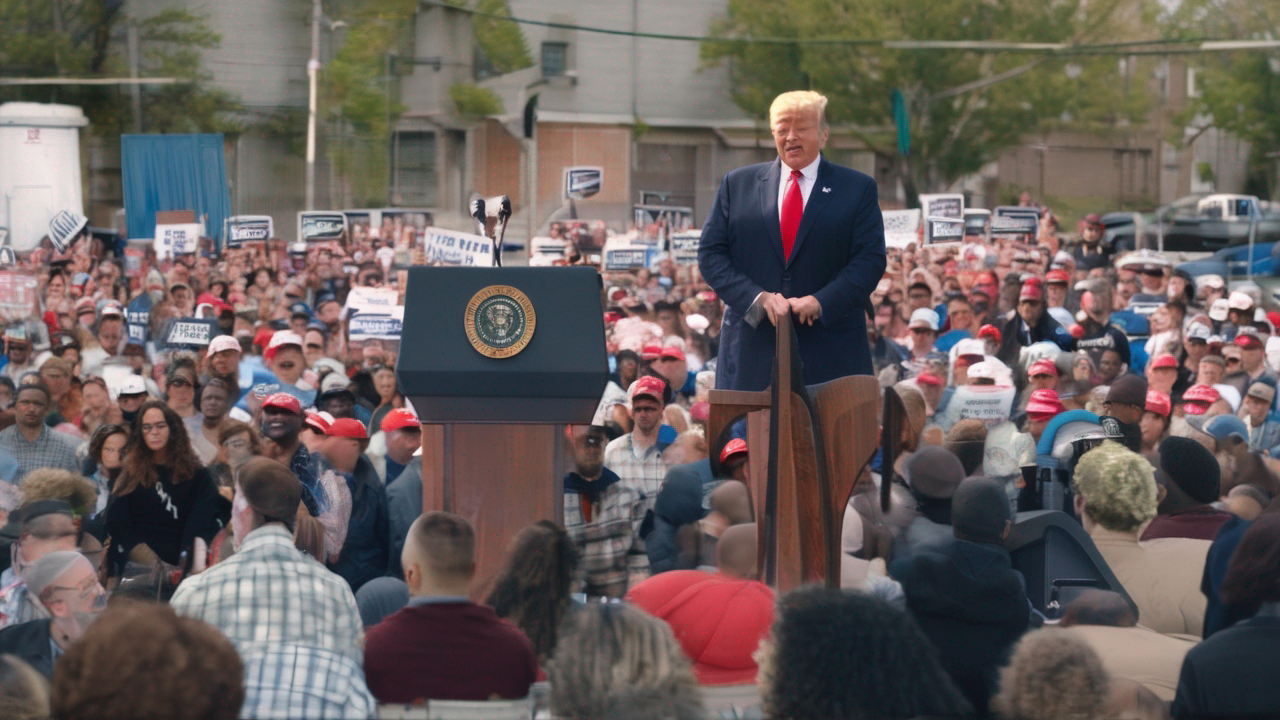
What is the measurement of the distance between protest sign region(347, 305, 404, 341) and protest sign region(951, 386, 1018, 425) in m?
4.47

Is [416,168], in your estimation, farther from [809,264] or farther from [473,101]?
[809,264]

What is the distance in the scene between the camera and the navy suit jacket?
4355 millimetres

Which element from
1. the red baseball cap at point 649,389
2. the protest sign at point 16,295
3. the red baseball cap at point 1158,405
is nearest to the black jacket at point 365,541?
the red baseball cap at point 649,389

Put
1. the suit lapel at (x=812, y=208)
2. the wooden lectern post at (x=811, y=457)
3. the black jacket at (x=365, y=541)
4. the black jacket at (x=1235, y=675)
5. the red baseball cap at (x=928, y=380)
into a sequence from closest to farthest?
1. the black jacket at (x=1235, y=675)
2. the wooden lectern post at (x=811, y=457)
3. the suit lapel at (x=812, y=208)
4. the black jacket at (x=365, y=541)
5. the red baseball cap at (x=928, y=380)

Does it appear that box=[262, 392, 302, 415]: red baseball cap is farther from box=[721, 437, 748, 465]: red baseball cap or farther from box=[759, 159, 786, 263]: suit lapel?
box=[759, 159, 786, 263]: suit lapel

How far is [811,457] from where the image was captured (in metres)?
4.01

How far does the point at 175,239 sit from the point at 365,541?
466 inches

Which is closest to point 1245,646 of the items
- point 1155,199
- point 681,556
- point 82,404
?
point 681,556

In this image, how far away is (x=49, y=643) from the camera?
4320mm

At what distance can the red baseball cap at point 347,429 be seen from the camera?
673 centimetres

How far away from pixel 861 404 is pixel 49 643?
242cm

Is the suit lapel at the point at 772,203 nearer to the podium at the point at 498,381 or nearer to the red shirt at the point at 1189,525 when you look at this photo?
the podium at the point at 498,381

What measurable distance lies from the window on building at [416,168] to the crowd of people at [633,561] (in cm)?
2576

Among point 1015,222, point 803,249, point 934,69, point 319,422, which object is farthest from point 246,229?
point 934,69
